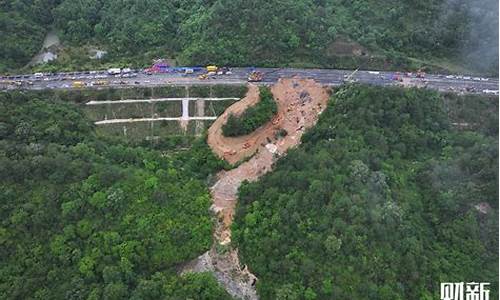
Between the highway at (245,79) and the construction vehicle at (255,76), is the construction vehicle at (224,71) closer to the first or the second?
the highway at (245,79)

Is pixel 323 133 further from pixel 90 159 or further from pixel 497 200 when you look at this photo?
pixel 90 159

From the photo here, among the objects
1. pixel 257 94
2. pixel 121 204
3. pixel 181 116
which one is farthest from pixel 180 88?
pixel 121 204

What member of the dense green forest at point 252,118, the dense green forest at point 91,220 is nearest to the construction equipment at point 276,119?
the dense green forest at point 252,118

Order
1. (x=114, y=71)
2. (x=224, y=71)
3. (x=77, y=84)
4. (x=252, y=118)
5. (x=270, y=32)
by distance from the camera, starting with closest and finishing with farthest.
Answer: (x=252, y=118), (x=77, y=84), (x=224, y=71), (x=114, y=71), (x=270, y=32)

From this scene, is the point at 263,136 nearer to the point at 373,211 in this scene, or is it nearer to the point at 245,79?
the point at 245,79

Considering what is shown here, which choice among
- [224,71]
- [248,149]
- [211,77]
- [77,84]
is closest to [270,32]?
[224,71]

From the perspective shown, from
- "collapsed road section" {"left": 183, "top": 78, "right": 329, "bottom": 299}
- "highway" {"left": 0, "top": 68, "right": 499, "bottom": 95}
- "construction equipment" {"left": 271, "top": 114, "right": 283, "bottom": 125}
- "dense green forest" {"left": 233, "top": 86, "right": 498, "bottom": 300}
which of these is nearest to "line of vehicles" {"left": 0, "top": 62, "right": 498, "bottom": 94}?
"highway" {"left": 0, "top": 68, "right": 499, "bottom": 95}
